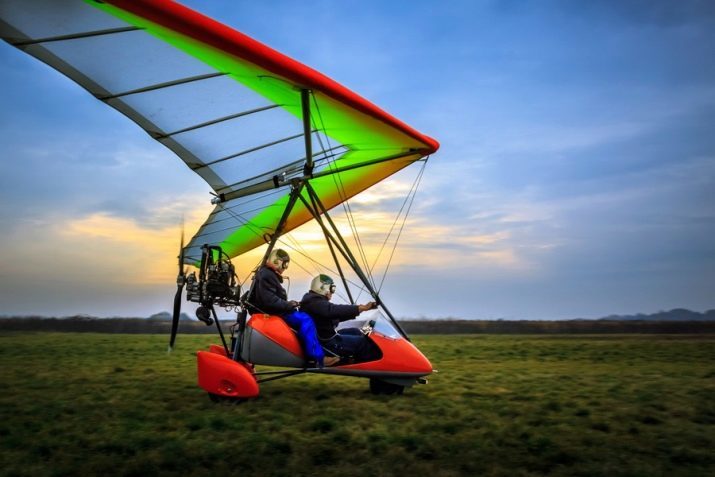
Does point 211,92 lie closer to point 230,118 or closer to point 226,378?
point 230,118

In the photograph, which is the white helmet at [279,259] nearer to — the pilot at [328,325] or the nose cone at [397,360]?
the pilot at [328,325]

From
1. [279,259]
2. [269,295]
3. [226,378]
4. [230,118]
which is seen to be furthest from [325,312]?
[230,118]

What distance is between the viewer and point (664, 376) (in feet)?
31.7

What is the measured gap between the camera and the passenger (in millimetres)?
6492

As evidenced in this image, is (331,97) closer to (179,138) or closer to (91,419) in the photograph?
(179,138)

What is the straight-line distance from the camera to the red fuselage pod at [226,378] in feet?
20.6

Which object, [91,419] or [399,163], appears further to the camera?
[399,163]

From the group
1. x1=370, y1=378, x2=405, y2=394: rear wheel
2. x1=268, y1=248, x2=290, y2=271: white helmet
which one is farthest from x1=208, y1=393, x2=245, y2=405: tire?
x1=370, y1=378, x2=405, y2=394: rear wheel

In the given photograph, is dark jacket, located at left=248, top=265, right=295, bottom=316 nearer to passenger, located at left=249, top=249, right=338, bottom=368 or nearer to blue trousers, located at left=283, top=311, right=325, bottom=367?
passenger, located at left=249, top=249, right=338, bottom=368

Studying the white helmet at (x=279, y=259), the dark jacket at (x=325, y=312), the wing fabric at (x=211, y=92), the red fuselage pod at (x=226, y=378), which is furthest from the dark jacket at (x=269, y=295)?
the wing fabric at (x=211, y=92)

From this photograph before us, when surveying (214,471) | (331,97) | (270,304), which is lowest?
(214,471)

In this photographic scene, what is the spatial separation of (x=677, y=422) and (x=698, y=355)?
10.1 meters

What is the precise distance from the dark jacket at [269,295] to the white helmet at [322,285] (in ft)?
1.15

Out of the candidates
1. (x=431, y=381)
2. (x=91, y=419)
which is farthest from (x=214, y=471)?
(x=431, y=381)
